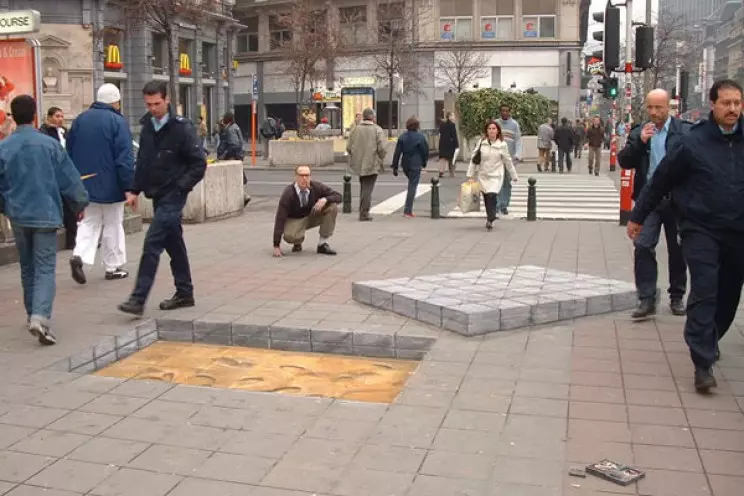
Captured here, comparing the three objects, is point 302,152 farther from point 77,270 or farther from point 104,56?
point 77,270

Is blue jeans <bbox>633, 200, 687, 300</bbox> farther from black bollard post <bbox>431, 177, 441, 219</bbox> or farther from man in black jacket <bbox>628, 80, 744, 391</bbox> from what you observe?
black bollard post <bbox>431, 177, 441, 219</bbox>

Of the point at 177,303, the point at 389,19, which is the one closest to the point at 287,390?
the point at 177,303

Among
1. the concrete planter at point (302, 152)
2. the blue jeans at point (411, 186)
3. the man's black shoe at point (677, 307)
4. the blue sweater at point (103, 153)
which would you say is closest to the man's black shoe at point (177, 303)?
the blue sweater at point (103, 153)

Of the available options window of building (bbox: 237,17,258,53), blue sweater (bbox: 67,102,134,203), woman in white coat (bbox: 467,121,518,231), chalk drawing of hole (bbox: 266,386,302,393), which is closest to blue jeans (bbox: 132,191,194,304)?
blue sweater (bbox: 67,102,134,203)

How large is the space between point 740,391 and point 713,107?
1728mm

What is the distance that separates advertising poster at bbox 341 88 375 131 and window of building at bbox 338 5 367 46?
19.9 meters

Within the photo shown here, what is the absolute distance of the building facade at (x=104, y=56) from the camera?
35969 mm

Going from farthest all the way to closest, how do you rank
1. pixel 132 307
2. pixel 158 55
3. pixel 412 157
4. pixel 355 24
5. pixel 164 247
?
1. pixel 355 24
2. pixel 158 55
3. pixel 412 157
4. pixel 164 247
5. pixel 132 307

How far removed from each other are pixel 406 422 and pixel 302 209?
19.0 feet

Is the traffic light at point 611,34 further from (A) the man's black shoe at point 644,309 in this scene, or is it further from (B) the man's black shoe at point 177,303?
(B) the man's black shoe at point 177,303

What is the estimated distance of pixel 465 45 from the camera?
49.3m

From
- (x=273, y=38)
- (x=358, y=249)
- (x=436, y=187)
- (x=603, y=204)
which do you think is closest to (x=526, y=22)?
(x=273, y=38)

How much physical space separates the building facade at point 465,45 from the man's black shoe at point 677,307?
132ft

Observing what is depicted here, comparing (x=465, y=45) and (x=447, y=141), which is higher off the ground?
(x=465, y=45)
